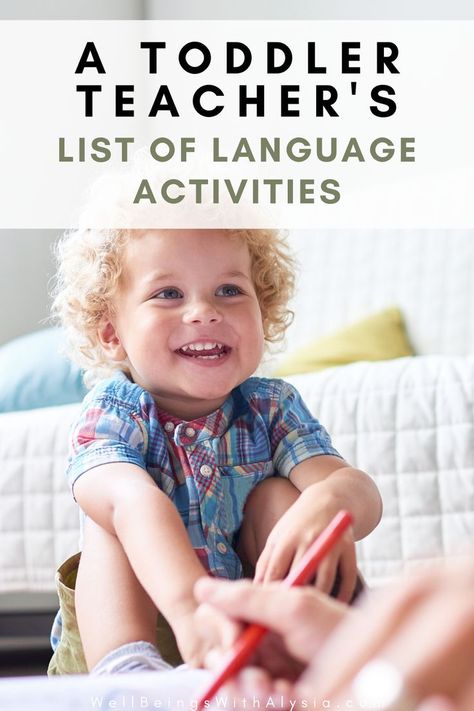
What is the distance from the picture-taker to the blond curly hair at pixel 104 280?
108 centimetres

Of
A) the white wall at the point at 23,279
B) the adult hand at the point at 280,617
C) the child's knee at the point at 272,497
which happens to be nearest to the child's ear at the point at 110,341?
the child's knee at the point at 272,497

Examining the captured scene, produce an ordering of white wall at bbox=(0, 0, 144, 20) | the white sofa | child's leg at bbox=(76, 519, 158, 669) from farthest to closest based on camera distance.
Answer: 1. white wall at bbox=(0, 0, 144, 20)
2. the white sofa
3. child's leg at bbox=(76, 519, 158, 669)

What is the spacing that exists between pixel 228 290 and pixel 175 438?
0.17 meters

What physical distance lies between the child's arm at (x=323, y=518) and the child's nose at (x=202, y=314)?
0.18m

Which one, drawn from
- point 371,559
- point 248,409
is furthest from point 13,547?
point 248,409

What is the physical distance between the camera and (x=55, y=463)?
1.88 meters

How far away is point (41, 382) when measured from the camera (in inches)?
89.4

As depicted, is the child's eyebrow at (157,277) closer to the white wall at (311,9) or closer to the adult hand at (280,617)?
the adult hand at (280,617)

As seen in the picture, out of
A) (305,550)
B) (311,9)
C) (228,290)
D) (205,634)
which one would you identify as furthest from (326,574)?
(311,9)

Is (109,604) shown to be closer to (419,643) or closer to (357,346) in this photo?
(419,643)

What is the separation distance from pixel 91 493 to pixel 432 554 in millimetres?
810

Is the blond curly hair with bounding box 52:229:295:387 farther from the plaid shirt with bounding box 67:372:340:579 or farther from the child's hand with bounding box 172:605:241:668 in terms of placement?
the child's hand with bounding box 172:605:241:668

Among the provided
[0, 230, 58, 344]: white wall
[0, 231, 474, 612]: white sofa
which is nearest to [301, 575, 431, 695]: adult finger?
[0, 231, 474, 612]: white sofa

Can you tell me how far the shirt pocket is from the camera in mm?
1016
